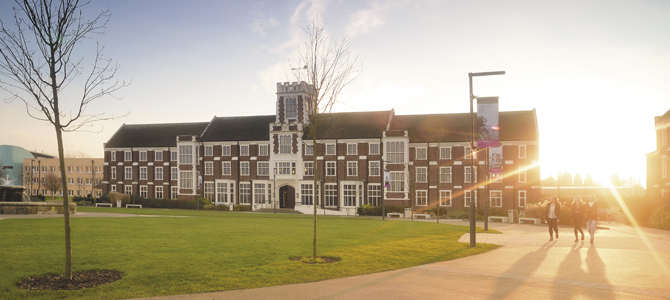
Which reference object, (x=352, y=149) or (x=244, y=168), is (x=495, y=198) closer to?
(x=352, y=149)

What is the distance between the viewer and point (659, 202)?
31.7 m

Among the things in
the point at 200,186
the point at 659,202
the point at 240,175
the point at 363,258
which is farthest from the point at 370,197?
the point at 363,258

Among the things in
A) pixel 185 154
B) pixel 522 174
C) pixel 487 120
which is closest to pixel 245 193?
pixel 185 154

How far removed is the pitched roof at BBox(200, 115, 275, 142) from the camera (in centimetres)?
5669

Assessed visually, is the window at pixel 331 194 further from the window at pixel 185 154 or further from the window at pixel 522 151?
the window at pixel 522 151

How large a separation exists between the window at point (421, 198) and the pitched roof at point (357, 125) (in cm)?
773

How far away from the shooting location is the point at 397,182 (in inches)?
1953

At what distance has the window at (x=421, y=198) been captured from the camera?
49.5 metres

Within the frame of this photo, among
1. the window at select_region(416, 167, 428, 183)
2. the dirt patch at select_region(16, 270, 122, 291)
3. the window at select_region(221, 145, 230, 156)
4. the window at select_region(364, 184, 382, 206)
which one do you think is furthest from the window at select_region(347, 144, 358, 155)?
the dirt patch at select_region(16, 270, 122, 291)

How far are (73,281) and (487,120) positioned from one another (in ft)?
46.3

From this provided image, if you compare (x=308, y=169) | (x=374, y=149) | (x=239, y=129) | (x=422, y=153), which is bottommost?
(x=308, y=169)

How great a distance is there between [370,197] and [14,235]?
38.3 meters

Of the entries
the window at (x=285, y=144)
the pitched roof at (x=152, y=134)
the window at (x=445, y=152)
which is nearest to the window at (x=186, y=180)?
the pitched roof at (x=152, y=134)

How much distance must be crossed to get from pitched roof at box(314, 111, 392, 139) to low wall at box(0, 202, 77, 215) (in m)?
27.7
